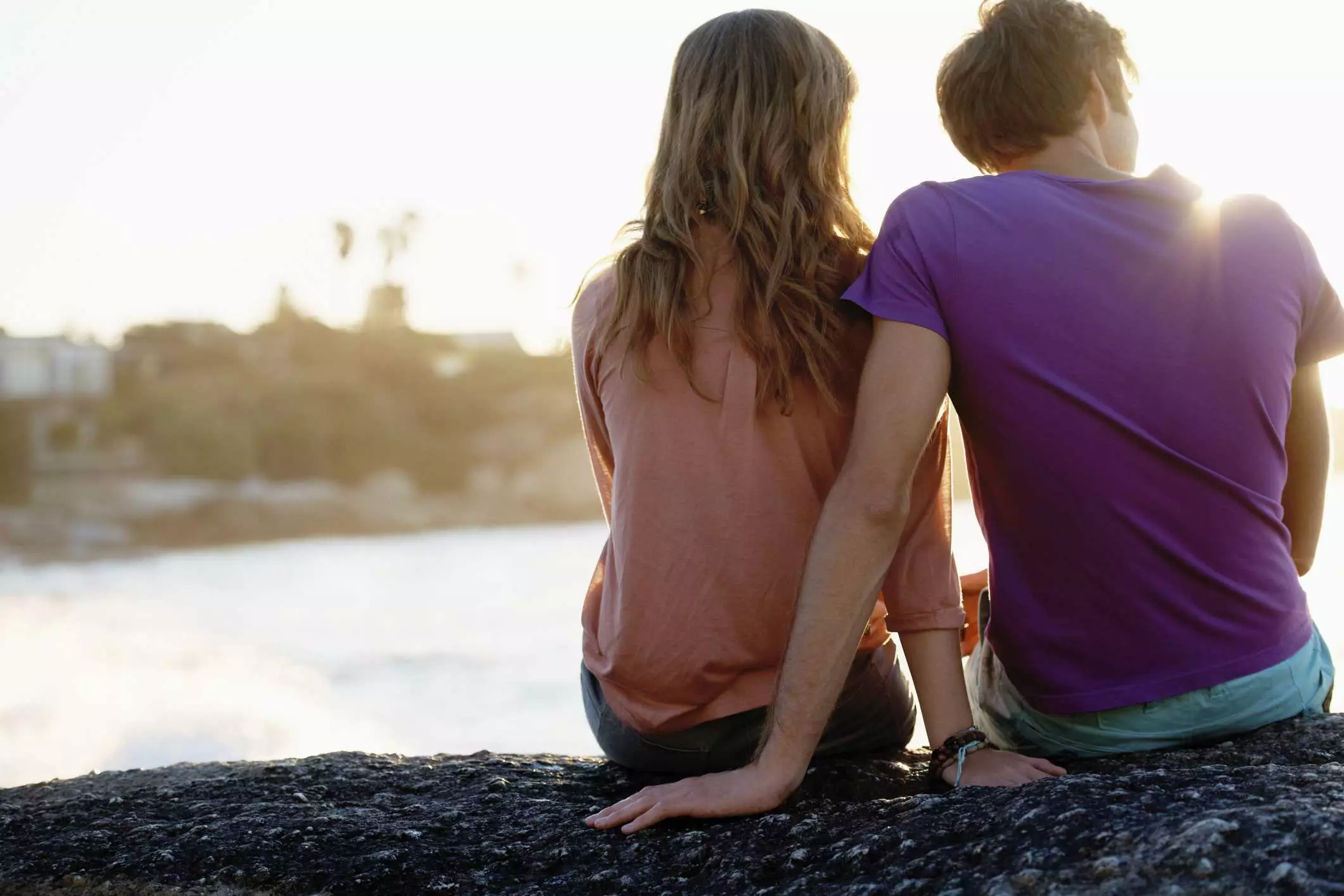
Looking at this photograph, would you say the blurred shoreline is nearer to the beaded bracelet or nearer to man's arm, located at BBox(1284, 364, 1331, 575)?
the beaded bracelet

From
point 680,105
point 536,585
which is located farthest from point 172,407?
point 680,105

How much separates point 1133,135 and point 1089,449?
1.89ft

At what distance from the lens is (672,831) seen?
5.17 ft

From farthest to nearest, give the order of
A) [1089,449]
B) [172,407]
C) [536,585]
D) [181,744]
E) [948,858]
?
[172,407]
[536,585]
[181,744]
[1089,449]
[948,858]

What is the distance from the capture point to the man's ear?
181 cm

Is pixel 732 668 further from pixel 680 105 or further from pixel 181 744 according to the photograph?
pixel 181 744

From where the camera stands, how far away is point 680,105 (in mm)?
1943

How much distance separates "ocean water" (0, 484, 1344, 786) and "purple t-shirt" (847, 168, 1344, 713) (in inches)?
72.1

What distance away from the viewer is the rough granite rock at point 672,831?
3.65ft

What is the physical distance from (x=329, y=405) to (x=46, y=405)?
7303 millimetres

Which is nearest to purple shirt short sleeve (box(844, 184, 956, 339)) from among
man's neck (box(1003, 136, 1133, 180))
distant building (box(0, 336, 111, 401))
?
man's neck (box(1003, 136, 1133, 180))

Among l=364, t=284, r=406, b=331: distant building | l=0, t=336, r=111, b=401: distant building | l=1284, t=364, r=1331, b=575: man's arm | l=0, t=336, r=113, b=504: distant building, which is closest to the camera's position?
l=1284, t=364, r=1331, b=575: man's arm

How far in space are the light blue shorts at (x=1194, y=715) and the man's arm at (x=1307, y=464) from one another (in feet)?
0.72

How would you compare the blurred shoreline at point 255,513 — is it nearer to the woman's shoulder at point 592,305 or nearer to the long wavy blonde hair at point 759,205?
the woman's shoulder at point 592,305
